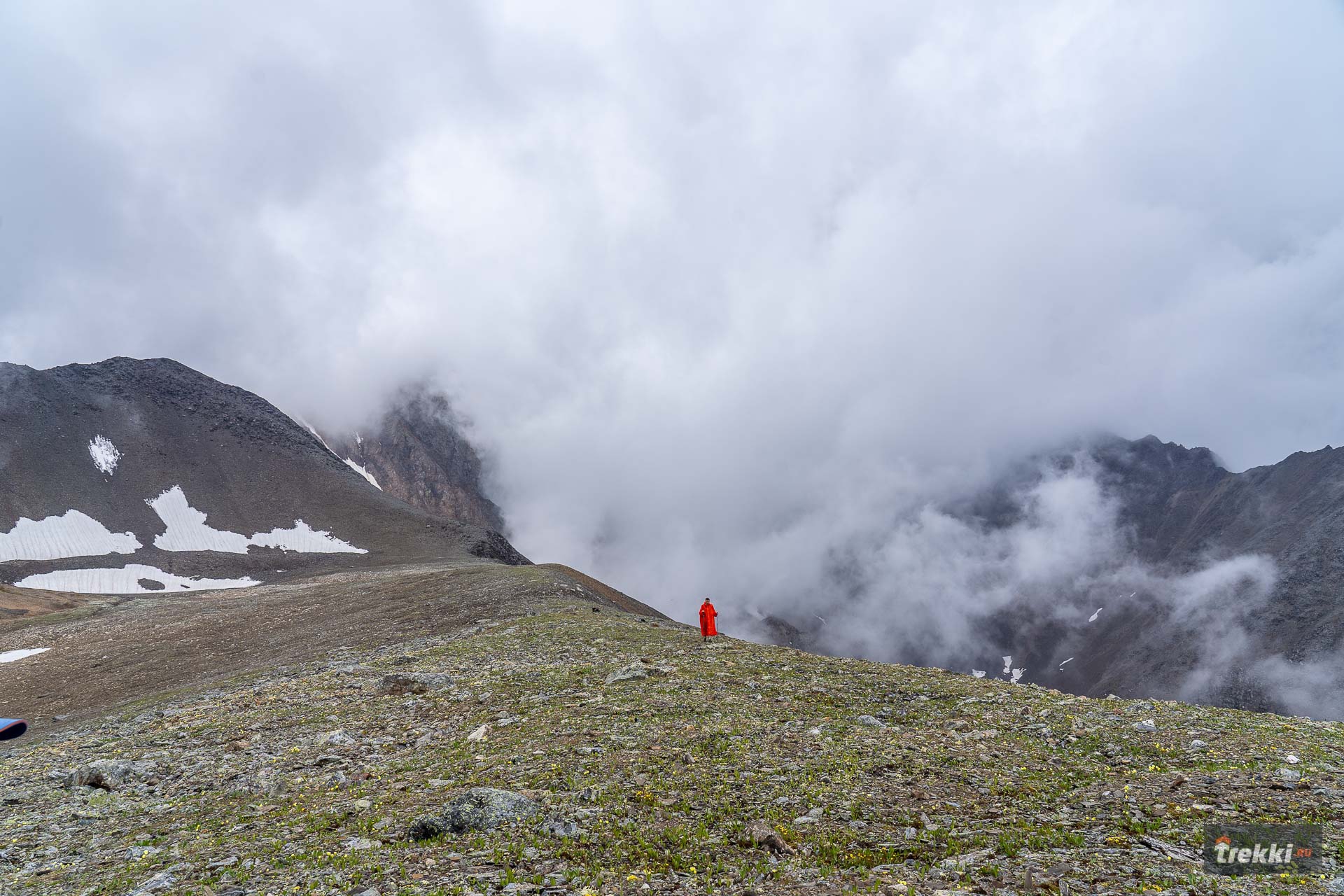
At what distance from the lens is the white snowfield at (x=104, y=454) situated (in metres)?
155

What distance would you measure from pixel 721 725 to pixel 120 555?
152406mm

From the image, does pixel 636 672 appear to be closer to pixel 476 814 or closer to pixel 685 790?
pixel 685 790

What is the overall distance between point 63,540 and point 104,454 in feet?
128

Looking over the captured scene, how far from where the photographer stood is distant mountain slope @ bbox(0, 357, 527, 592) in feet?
407

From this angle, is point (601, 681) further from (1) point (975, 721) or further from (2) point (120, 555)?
(2) point (120, 555)

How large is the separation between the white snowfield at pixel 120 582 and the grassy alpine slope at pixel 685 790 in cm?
11170

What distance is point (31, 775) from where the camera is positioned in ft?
59.1

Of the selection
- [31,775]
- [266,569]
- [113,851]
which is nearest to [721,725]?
[113,851]

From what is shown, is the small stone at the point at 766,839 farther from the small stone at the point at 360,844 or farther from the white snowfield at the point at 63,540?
the white snowfield at the point at 63,540

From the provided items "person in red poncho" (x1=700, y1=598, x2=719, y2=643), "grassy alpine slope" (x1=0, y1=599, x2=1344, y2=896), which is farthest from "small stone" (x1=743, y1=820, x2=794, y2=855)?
"person in red poncho" (x1=700, y1=598, x2=719, y2=643)

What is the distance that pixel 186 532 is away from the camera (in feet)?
468

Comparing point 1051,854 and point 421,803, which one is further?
point 421,803

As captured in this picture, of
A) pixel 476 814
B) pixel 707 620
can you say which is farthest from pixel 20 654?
pixel 476 814

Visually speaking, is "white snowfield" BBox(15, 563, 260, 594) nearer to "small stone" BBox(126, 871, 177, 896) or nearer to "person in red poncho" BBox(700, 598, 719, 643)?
"person in red poncho" BBox(700, 598, 719, 643)
